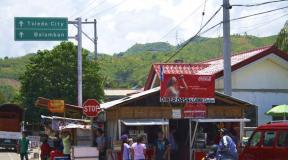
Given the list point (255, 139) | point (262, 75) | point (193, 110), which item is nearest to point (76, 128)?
point (193, 110)

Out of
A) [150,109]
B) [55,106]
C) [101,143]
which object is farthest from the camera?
[55,106]

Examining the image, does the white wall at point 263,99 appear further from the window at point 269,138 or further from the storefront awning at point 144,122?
the window at point 269,138

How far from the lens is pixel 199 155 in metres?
24.4

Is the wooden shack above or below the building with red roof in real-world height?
below

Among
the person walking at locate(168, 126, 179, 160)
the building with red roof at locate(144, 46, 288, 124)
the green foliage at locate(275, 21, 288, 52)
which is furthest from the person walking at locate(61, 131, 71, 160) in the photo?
the green foliage at locate(275, 21, 288, 52)

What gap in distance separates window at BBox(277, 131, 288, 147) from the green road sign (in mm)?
18000

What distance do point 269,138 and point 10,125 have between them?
34.4m

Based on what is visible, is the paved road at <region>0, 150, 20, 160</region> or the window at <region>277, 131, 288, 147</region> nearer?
the window at <region>277, 131, 288, 147</region>

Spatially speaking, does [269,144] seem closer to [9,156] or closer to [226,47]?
[226,47]

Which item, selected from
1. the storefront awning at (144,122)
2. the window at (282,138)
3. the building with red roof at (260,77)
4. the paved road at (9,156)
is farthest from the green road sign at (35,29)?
the window at (282,138)

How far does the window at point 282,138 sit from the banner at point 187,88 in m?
7.04

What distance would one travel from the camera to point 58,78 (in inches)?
2350

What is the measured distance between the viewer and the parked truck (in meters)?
48.1

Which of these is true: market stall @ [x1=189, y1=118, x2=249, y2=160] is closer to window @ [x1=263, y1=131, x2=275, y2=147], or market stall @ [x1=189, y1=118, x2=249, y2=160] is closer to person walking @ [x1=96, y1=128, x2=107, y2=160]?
person walking @ [x1=96, y1=128, x2=107, y2=160]
